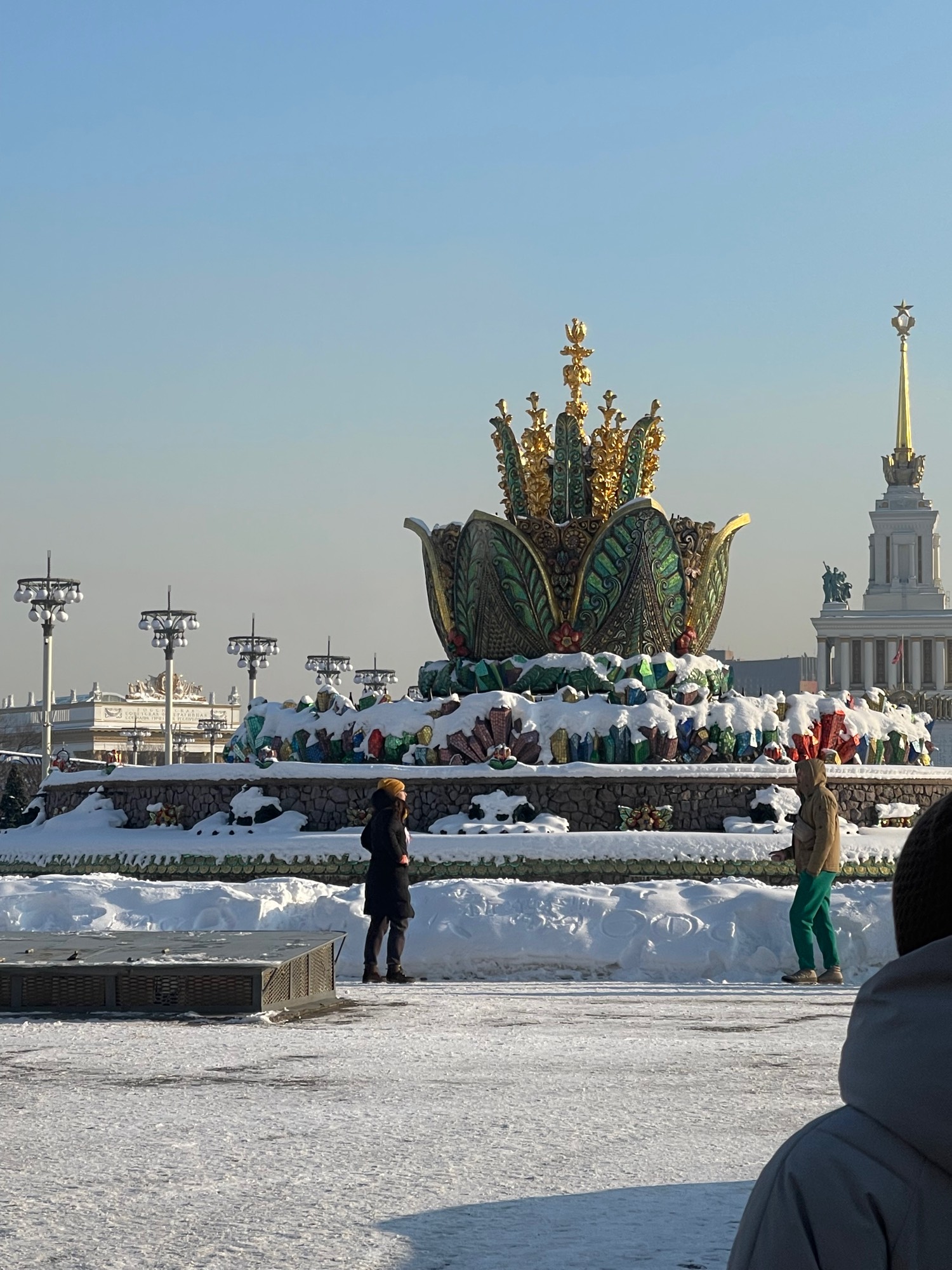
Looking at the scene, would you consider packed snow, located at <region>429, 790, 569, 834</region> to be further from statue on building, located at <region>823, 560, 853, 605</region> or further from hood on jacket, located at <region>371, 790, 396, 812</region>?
statue on building, located at <region>823, 560, 853, 605</region>

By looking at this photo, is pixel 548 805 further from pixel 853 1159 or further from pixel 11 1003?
pixel 853 1159

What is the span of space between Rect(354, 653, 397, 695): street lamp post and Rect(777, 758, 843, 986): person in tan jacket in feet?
151

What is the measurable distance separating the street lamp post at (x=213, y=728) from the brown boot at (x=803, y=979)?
146 ft

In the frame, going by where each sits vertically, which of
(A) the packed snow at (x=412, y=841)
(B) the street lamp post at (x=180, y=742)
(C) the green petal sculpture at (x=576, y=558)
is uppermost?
(C) the green petal sculpture at (x=576, y=558)

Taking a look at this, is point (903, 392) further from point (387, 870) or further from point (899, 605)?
point (387, 870)

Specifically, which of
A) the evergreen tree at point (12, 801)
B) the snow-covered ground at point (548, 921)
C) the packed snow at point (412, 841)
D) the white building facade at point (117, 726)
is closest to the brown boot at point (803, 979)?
the snow-covered ground at point (548, 921)

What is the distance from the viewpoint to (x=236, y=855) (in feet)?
60.8

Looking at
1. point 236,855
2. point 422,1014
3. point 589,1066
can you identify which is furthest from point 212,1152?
point 236,855

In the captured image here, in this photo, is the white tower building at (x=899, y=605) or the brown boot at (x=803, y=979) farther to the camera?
the white tower building at (x=899, y=605)

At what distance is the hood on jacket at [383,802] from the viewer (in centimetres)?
1265

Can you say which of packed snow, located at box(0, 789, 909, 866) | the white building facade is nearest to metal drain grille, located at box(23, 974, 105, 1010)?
packed snow, located at box(0, 789, 909, 866)

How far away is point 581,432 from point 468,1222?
19155mm

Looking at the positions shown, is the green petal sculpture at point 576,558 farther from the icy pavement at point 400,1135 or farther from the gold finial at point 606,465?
the icy pavement at point 400,1135

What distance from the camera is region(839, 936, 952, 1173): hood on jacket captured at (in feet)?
5.71
